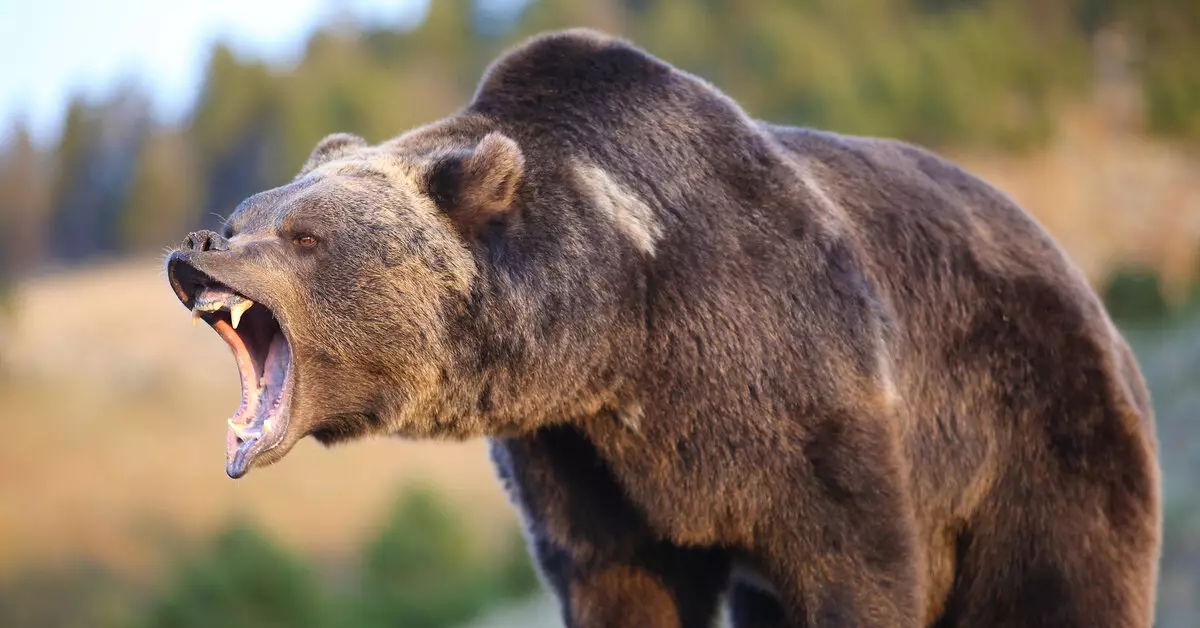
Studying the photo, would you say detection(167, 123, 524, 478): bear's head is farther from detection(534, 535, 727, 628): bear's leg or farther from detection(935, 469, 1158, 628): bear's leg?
detection(935, 469, 1158, 628): bear's leg

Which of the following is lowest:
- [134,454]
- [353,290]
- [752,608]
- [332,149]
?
[752,608]

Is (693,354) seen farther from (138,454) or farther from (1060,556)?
(138,454)

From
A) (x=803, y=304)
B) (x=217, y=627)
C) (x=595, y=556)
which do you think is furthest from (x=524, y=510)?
(x=217, y=627)

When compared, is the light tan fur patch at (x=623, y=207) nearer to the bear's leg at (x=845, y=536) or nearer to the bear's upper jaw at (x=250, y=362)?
the bear's leg at (x=845, y=536)

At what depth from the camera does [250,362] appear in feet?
13.2

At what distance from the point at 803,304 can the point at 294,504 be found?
27.3 metres

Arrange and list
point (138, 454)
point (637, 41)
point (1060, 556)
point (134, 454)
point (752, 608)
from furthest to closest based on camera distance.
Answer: point (637, 41) → point (138, 454) → point (134, 454) → point (752, 608) → point (1060, 556)

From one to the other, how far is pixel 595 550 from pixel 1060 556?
1.69 m

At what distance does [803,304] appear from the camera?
14.8 ft

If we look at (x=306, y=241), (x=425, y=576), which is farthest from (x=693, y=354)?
(x=425, y=576)

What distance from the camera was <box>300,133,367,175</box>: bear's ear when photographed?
15.4ft

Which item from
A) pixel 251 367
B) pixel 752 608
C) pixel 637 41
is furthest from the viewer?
pixel 637 41

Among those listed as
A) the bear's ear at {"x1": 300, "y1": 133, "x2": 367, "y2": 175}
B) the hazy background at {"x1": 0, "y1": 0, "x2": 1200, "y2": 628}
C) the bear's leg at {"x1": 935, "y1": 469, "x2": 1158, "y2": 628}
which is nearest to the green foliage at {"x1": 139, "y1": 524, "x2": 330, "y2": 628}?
the hazy background at {"x1": 0, "y1": 0, "x2": 1200, "y2": 628}

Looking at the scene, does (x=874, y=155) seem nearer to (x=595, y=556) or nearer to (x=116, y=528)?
(x=595, y=556)
